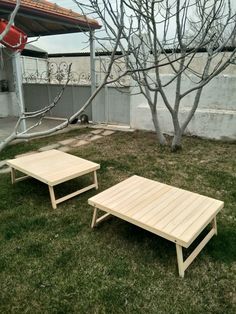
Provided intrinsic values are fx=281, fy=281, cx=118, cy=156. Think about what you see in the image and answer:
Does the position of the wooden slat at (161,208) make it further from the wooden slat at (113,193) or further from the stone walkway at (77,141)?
the stone walkway at (77,141)

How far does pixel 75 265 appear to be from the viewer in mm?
2645

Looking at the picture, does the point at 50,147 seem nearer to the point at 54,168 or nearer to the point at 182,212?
the point at 54,168

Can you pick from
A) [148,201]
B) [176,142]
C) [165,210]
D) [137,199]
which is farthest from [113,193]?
[176,142]

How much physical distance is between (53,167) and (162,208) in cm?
184

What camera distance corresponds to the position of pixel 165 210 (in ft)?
9.31

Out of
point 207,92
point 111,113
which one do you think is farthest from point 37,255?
point 111,113

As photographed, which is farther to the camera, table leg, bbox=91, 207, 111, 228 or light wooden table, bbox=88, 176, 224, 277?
table leg, bbox=91, 207, 111, 228

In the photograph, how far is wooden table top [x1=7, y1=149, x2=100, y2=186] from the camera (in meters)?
3.69

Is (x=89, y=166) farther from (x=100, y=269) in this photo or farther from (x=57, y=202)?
(x=100, y=269)

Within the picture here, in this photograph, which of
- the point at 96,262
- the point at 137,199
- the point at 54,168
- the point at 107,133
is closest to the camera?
the point at 96,262

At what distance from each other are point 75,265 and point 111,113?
21.1ft

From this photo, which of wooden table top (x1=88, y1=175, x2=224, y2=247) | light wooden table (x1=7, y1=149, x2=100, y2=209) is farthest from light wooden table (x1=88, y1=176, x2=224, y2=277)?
light wooden table (x1=7, y1=149, x2=100, y2=209)

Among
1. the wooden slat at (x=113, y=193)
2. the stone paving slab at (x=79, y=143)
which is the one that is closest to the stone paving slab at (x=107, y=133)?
the stone paving slab at (x=79, y=143)

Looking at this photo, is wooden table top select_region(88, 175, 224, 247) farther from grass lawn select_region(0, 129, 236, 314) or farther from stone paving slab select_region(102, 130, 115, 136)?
stone paving slab select_region(102, 130, 115, 136)
